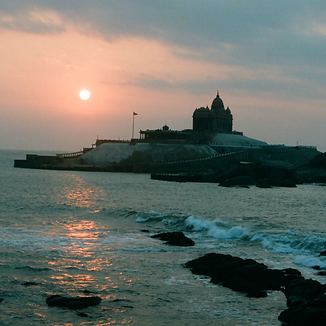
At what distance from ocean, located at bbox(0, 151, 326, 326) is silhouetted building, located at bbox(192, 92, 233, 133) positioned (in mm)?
93464

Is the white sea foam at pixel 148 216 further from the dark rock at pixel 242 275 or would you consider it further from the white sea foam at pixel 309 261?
the dark rock at pixel 242 275

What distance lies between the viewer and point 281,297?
2323cm

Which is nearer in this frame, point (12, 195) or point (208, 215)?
point (208, 215)

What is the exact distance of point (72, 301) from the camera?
21.8 meters

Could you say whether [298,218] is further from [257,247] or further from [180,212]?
[257,247]

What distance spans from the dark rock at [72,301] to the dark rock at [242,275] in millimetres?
5251

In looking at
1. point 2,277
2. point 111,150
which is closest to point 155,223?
point 2,277

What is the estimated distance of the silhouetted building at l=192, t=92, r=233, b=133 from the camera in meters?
157

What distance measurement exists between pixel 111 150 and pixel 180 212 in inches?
3466

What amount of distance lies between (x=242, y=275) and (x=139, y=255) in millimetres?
7122

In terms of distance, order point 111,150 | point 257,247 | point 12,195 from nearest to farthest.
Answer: point 257,247, point 12,195, point 111,150

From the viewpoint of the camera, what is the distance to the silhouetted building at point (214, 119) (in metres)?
157

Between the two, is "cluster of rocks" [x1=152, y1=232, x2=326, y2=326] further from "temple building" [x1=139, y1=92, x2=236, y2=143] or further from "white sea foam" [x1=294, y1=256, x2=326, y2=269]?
"temple building" [x1=139, y1=92, x2=236, y2=143]

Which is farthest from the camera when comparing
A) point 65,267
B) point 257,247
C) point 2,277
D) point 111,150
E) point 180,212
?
point 111,150
